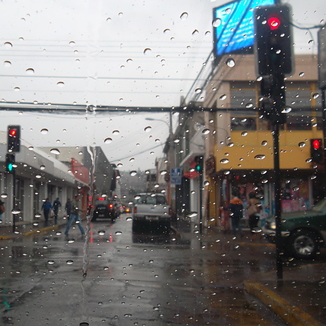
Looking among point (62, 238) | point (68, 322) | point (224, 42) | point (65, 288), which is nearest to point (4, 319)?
point (68, 322)

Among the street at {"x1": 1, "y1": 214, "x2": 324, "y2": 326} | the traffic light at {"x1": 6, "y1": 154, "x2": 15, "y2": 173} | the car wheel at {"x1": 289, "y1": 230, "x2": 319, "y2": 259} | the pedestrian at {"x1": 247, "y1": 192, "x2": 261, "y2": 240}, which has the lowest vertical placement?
the street at {"x1": 1, "y1": 214, "x2": 324, "y2": 326}

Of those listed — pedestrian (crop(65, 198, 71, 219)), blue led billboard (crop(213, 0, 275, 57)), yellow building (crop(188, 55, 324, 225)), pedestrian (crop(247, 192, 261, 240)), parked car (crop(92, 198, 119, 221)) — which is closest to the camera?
blue led billboard (crop(213, 0, 275, 57))

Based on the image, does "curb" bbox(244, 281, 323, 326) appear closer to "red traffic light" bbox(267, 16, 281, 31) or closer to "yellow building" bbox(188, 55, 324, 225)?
"yellow building" bbox(188, 55, 324, 225)

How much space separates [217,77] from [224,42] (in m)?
1.23

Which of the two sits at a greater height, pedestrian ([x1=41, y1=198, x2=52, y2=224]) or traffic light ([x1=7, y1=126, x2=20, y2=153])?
traffic light ([x1=7, y1=126, x2=20, y2=153])

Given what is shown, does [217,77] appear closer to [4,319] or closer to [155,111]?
[155,111]

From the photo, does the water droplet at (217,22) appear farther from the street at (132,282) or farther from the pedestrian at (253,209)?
the street at (132,282)

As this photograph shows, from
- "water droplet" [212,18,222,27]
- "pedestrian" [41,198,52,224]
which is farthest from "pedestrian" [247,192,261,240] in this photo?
"pedestrian" [41,198,52,224]

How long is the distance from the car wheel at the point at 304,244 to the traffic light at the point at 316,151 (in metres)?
3.07

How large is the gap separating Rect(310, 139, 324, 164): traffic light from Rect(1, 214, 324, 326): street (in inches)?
79.1

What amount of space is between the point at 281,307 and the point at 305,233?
4645mm

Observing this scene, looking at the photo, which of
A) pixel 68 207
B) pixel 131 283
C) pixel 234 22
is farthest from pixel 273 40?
pixel 68 207

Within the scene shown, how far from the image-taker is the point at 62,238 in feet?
44.2

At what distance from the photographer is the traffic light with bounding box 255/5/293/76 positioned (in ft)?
18.6
